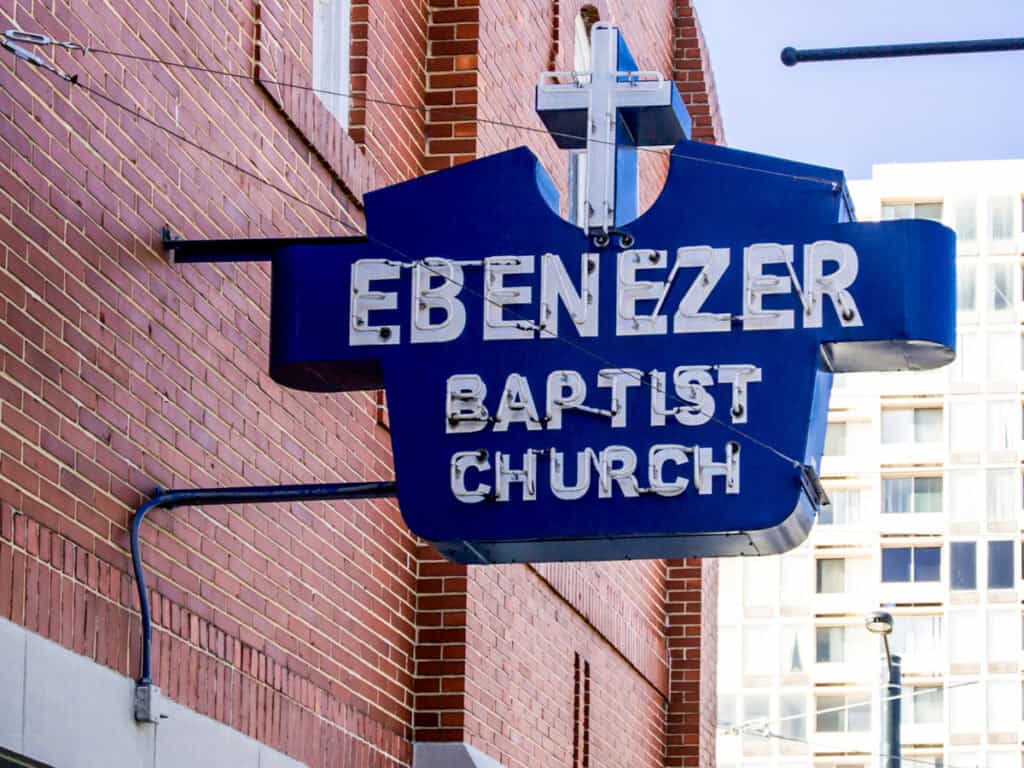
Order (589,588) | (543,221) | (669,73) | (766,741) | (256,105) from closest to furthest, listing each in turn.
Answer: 1. (543,221)
2. (256,105)
3. (589,588)
4. (669,73)
5. (766,741)

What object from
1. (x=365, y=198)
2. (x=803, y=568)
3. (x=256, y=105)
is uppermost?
(x=803, y=568)


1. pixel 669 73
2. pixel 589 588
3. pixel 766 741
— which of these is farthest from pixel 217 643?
pixel 766 741

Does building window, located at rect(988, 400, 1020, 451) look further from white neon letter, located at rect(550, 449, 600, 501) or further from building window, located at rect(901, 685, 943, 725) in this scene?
white neon letter, located at rect(550, 449, 600, 501)

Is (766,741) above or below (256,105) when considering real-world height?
above

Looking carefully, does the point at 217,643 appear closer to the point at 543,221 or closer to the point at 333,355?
the point at 333,355

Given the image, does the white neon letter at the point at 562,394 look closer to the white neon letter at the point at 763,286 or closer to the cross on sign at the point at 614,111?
the white neon letter at the point at 763,286

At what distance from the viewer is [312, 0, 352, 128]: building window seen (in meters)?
11.9

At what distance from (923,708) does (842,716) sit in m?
3.43

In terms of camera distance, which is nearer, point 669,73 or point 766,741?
point 669,73

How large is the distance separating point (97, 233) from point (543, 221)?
169 centimetres

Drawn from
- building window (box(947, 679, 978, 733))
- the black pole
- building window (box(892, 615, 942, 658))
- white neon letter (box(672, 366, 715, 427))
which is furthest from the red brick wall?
building window (box(892, 615, 942, 658))

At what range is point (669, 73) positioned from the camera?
2075cm

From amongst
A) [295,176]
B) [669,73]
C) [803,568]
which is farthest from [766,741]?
[295,176]

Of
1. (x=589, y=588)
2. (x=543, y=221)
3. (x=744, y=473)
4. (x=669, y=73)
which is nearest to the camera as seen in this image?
(x=744, y=473)
